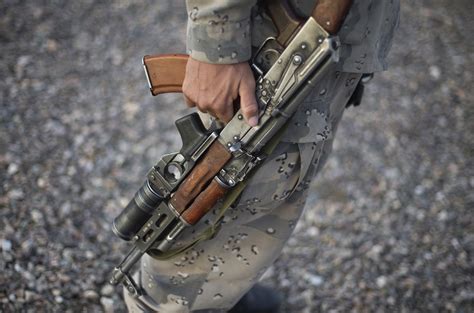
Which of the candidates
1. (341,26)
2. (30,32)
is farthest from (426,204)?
(30,32)

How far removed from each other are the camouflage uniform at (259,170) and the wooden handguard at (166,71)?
0.43 ft

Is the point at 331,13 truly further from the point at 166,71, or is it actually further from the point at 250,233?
the point at 250,233

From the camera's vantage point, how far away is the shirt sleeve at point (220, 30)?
149 cm

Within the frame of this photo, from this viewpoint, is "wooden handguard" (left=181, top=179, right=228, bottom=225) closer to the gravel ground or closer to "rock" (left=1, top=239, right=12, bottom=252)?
the gravel ground

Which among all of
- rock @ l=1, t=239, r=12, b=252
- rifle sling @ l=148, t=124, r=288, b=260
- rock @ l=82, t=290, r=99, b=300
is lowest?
rock @ l=82, t=290, r=99, b=300

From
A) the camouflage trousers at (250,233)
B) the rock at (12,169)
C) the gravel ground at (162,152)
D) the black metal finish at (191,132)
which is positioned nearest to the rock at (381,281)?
the gravel ground at (162,152)

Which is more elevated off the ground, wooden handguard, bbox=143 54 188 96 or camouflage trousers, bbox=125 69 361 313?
wooden handguard, bbox=143 54 188 96

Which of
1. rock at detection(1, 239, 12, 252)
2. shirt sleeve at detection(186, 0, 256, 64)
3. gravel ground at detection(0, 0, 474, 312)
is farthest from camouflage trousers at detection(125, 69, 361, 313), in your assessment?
rock at detection(1, 239, 12, 252)

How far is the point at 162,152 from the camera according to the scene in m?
3.56

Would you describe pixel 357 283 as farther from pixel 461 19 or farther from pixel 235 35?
pixel 461 19

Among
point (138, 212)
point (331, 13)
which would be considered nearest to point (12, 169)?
point (138, 212)

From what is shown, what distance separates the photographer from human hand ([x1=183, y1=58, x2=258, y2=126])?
155 cm

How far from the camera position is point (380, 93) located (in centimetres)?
405

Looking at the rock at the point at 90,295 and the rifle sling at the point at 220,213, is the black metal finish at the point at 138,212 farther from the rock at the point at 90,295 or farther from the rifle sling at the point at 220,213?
the rock at the point at 90,295
